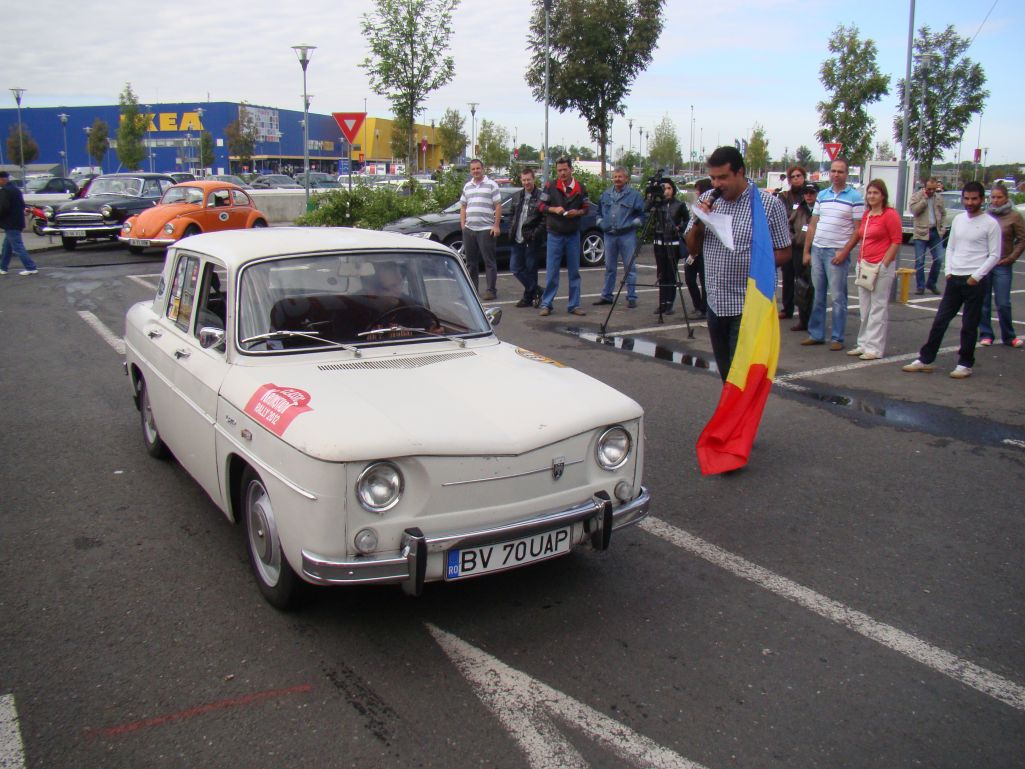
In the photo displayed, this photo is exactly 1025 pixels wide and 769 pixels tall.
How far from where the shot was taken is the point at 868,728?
9.95 feet

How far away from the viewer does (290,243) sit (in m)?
4.69

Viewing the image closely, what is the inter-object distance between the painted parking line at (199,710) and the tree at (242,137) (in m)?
68.0

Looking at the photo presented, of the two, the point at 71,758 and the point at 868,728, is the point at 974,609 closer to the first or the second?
the point at 868,728

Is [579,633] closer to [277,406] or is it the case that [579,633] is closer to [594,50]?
[277,406]

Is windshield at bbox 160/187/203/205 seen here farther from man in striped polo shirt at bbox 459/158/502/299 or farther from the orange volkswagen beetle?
man in striped polo shirt at bbox 459/158/502/299

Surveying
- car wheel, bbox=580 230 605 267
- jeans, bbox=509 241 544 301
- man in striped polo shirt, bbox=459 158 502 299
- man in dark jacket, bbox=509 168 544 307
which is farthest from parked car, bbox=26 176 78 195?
man in dark jacket, bbox=509 168 544 307

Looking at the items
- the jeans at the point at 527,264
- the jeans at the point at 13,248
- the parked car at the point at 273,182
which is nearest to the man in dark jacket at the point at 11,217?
the jeans at the point at 13,248

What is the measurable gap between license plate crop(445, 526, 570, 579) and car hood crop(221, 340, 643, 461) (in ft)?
1.28

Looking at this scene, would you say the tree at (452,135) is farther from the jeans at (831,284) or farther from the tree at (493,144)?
the jeans at (831,284)

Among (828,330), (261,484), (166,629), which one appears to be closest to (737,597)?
(261,484)

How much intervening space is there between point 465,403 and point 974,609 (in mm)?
2490

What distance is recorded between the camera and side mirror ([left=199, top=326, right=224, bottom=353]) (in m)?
4.31

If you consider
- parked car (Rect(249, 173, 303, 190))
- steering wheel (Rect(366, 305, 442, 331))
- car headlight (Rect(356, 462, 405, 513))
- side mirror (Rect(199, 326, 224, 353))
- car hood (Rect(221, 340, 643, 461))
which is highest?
parked car (Rect(249, 173, 303, 190))

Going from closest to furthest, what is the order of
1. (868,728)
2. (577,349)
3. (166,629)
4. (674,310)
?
(868,728)
(166,629)
(577,349)
(674,310)
